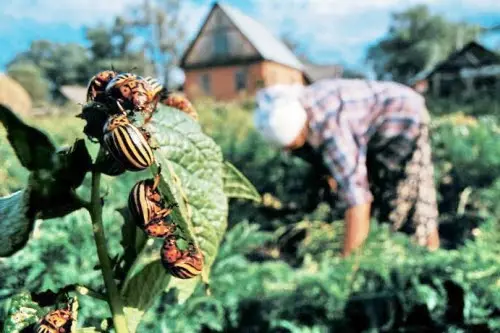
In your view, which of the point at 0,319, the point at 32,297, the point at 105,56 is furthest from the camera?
the point at 105,56

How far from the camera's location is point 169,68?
32.7 meters

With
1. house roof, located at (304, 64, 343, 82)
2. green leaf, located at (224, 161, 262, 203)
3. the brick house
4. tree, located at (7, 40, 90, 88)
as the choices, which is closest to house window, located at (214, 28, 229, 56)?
the brick house

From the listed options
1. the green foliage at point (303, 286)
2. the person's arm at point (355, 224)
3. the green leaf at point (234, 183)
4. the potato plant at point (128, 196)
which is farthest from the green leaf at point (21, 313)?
the person's arm at point (355, 224)

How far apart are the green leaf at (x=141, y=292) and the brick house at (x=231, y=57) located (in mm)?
26774

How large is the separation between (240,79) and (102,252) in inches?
1116

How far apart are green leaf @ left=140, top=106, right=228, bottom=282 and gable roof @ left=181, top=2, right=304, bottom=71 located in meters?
27.3

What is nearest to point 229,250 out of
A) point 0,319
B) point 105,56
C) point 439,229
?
point 0,319

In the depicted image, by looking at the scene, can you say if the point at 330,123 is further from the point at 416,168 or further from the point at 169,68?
the point at 169,68

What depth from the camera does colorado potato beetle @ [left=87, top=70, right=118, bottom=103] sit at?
521 millimetres

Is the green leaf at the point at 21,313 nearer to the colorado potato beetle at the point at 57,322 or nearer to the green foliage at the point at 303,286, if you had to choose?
the colorado potato beetle at the point at 57,322

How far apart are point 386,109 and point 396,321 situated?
Answer: 5.60ft

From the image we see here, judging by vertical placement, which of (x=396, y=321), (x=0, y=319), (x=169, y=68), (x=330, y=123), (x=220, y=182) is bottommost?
(x=396, y=321)

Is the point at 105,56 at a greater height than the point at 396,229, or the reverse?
the point at 105,56

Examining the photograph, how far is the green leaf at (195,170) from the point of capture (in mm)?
A: 542
